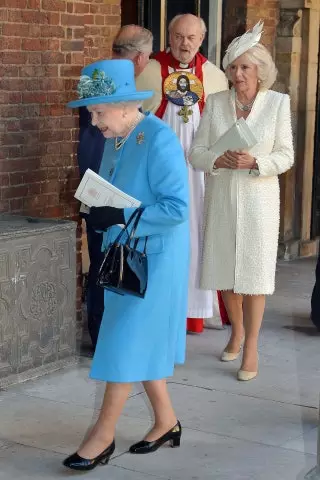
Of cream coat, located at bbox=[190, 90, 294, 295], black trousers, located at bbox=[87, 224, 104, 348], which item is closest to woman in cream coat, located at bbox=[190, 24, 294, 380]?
cream coat, located at bbox=[190, 90, 294, 295]

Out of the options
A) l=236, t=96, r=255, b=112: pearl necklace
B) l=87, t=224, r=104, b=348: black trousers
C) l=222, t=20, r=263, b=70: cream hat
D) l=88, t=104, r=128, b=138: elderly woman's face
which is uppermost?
l=222, t=20, r=263, b=70: cream hat

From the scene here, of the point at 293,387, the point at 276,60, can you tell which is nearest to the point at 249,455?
the point at 293,387

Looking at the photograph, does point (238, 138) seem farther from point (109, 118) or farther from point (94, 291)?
point (94, 291)

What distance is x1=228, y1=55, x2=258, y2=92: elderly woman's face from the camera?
253 inches

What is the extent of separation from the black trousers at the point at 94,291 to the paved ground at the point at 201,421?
24 cm

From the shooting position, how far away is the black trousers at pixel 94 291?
6.79 meters

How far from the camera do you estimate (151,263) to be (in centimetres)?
489

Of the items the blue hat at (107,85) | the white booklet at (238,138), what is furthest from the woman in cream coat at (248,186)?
the blue hat at (107,85)

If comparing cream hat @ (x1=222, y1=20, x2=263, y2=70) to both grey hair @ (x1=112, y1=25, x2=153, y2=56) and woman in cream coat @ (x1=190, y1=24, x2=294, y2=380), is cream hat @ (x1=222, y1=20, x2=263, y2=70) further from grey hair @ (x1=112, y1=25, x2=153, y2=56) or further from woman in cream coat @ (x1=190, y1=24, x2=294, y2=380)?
grey hair @ (x1=112, y1=25, x2=153, y2=56)

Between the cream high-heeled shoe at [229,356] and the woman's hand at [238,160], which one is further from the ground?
the woman's hand at [238,160]

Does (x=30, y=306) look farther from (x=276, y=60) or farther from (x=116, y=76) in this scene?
(x=276, y=60)

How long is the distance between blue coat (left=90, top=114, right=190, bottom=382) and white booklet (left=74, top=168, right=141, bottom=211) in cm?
5

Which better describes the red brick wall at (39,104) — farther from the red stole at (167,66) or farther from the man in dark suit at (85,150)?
the red stole at (167,66)

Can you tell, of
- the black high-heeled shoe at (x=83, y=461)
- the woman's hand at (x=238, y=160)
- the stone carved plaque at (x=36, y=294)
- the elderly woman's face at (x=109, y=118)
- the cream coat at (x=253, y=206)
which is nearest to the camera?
the elderly woman's face at (x=109, y=118)
